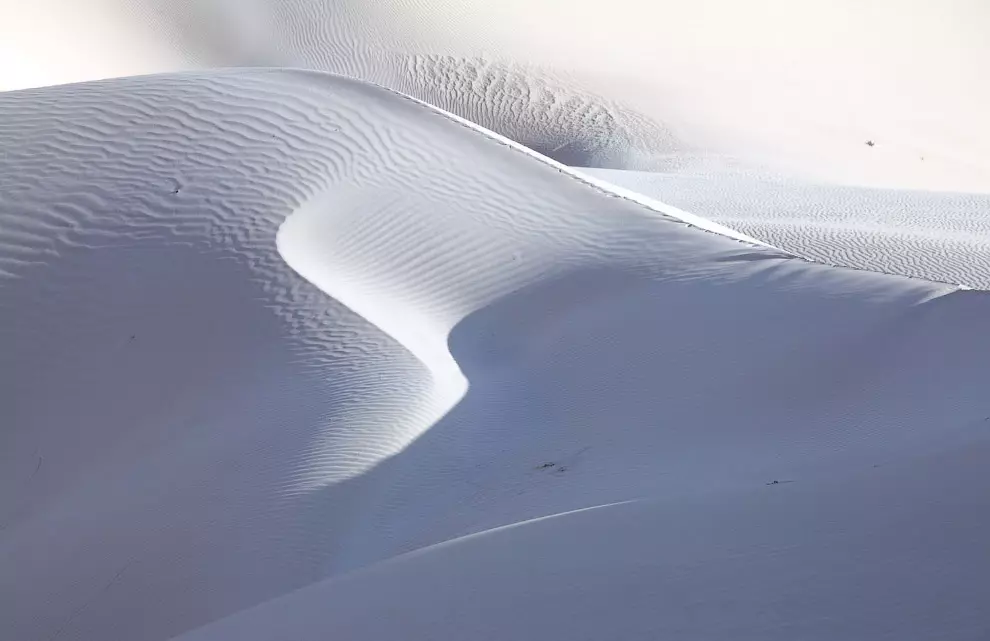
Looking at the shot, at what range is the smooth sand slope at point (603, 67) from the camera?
6.96 meters

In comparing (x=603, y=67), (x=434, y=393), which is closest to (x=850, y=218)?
(x=434, y=393)

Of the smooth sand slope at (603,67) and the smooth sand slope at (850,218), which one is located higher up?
the smooth sand slope at (603,67)

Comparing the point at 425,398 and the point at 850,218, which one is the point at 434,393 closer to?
the point at 425,398

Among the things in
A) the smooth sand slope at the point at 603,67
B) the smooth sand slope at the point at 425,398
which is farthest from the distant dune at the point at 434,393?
the smooth sand slope at the point at 603,67

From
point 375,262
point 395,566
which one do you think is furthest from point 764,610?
point 375,262

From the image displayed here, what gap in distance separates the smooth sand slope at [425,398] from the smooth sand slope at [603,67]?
3961 millimetres

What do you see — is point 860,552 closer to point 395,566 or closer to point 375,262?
point 395,566

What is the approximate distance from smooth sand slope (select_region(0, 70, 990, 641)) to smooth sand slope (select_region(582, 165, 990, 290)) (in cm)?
56

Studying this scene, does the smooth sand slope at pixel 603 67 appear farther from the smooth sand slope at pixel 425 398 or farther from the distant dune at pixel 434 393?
the smooth sand slope at pixel 425 398

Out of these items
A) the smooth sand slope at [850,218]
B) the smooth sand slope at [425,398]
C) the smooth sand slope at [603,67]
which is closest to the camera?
the smooth sand slope at [425,398]

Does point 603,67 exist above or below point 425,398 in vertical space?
above

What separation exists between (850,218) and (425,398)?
2.39m

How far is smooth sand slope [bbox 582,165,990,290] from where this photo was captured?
3162 mm

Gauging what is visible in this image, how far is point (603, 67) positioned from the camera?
775 centimetres
